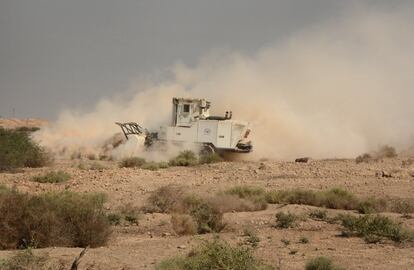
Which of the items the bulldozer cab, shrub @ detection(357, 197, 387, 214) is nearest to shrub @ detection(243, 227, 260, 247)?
shrub @ detection(357, 197, 387, 214)

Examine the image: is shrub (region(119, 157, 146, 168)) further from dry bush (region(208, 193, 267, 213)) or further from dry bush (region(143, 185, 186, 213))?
dry bush (region(208, 193, 267, 213))

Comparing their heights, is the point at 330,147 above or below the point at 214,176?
above

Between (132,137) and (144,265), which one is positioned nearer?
(144,265)

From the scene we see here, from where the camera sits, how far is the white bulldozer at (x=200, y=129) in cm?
3647

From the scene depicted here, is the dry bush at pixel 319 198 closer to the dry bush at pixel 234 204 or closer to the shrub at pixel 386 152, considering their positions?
the dry bush at pixel 234 204

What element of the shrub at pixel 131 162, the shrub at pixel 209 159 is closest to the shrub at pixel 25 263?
the shrub at pixel 131 162

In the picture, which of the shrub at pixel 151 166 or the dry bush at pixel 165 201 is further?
the shrub at pixel 151 166

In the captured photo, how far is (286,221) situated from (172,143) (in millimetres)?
21641

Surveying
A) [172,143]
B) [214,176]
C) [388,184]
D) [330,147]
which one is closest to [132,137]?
[172,143]

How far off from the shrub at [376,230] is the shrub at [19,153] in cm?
2049

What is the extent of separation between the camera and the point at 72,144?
143 ft

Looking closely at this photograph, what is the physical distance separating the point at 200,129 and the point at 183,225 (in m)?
22.1

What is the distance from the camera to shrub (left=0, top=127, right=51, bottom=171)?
31594mm

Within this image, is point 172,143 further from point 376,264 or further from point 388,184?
point 376,264
